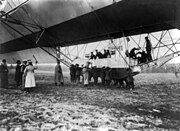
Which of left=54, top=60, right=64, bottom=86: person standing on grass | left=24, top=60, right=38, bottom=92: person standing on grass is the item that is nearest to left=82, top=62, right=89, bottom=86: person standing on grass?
left=54, top=60, right=64, bottom=86: person standing on grass

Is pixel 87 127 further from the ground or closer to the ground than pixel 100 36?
closer to the ground

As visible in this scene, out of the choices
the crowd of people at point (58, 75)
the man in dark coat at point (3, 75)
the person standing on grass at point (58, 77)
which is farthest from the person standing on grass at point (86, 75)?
the man in dark coat at point (3, 75)

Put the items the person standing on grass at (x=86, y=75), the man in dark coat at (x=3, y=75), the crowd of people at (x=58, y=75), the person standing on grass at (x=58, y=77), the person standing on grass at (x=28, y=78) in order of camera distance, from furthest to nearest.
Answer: the person standing on grass at (x=58, y=77)
the person standing on grass at (x=86, y=75)
the man in dark coat at (x=3, y=75)
the crowd of people at (x=58, y=75)
the person standing on grass at (x=28, y=78)

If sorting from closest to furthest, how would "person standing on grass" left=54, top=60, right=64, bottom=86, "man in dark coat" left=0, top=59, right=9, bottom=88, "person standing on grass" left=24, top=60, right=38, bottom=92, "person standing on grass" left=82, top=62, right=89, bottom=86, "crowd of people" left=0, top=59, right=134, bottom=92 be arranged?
"person standing on grass" left=24, top=60, right=38, bottom=92, "crowd of people" left=0, top=59, right=134, bottom=92, "man in dark coat" left=0, top=59, right=9, bottom=88, "person standing on grass" left=82, top=62, right=89, bottom=86, "person standing on grass" left=54, top=60, right=64, bottom=86

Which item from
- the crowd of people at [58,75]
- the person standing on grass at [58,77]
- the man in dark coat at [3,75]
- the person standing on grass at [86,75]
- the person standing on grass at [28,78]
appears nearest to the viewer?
the person standing on grass at [28,78]

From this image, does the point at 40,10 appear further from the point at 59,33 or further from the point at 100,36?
the point at 100,36

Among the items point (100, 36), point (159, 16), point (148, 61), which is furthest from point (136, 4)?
→ point (100, 36)

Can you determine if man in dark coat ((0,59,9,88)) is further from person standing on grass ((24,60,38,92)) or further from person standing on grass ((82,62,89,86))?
person standing on grass ((82,62,89,86))

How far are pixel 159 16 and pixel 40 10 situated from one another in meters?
5.91

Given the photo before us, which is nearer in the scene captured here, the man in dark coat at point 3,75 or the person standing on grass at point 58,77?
the man in dark coat at point 3,75

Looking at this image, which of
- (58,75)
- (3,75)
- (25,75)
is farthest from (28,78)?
(58,75)

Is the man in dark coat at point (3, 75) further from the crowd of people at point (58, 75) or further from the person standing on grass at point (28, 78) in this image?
the person standing on grass at point (28, 78)

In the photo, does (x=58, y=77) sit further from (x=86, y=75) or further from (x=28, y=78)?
(x=28, y=78)

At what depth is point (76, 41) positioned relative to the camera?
444 inches
